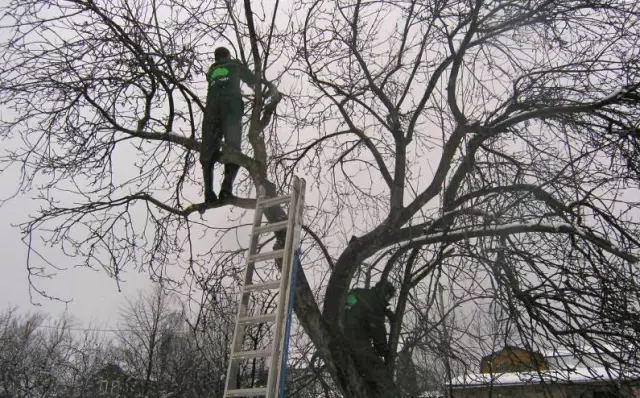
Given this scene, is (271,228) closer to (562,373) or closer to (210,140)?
(210,140)

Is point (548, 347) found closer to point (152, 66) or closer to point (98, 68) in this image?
point (152, 66)

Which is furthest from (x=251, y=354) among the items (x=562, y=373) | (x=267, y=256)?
(x=562, y=373)

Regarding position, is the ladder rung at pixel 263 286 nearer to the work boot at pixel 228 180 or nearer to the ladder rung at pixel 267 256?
the ladder rung at pixel 267 256

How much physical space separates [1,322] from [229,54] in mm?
43516

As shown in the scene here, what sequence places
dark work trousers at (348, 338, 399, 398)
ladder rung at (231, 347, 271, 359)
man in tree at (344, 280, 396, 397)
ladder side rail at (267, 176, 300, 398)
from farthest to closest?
man in tree at (344, 280, 396, 397), dark work trousers at (348, 338, 399, 398), ladder rung at (231, 347, 271, 359), ladder side rail at (267, 176, 300, 398)

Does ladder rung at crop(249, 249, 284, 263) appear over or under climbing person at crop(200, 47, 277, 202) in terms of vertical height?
under

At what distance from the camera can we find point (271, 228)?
3.66 meters

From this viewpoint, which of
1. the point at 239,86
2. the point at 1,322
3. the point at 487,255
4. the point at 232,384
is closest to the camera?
the point at 232,384

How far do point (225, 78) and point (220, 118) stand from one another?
15.8 inches

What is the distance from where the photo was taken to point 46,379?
74.3 feet

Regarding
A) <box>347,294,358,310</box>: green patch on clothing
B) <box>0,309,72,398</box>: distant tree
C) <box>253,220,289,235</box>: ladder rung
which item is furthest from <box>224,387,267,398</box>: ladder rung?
<box>0,309,72,398</box>: distant tree

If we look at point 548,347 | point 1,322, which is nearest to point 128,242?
point 548,347

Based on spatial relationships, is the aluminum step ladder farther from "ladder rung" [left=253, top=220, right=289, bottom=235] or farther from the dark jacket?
the dark jacket

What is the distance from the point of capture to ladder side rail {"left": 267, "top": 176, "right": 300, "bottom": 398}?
2.81 metres
